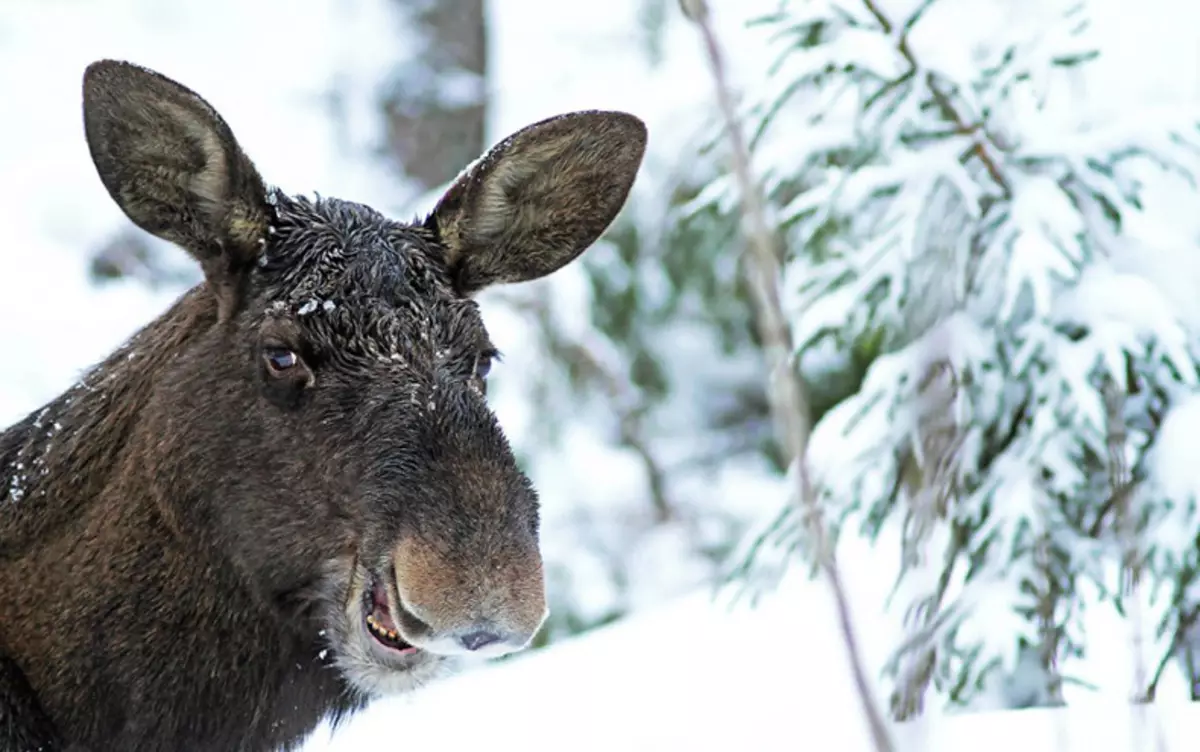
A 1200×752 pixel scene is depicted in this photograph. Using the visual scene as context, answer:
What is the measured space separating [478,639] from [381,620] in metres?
0.25

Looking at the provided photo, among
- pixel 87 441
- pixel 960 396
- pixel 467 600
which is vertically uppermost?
pixel 87 441

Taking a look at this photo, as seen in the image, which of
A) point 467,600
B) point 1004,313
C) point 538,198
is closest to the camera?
point 467,600

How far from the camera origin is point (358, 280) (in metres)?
2.97

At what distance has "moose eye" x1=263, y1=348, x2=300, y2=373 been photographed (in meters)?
2.90

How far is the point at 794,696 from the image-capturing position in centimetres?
451

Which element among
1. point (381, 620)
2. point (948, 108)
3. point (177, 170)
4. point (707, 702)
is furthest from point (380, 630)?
point (948, 108)

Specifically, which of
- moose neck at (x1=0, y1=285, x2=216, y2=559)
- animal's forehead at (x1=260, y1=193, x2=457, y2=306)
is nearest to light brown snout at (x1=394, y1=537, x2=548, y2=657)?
animal's forehead at (x1=260, y1=193, x2=457, y2=306)

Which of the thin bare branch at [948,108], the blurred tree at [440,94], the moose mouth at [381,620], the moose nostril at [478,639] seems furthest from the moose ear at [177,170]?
the blurred tree at [440,94]

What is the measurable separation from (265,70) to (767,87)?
12.8 meters

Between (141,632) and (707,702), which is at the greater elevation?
(141,632)

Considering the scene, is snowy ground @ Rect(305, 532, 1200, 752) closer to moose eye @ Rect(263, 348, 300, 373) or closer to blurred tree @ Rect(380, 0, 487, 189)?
moose eye @ Rect(263, 348, 300, 373)

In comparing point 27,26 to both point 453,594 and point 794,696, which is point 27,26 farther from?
point 453,594

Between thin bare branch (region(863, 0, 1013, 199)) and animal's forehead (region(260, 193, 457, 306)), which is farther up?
animal's forehead (region(260, 193, 457, 306))

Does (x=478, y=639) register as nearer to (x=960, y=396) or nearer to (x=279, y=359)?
(x=279, y=359)
